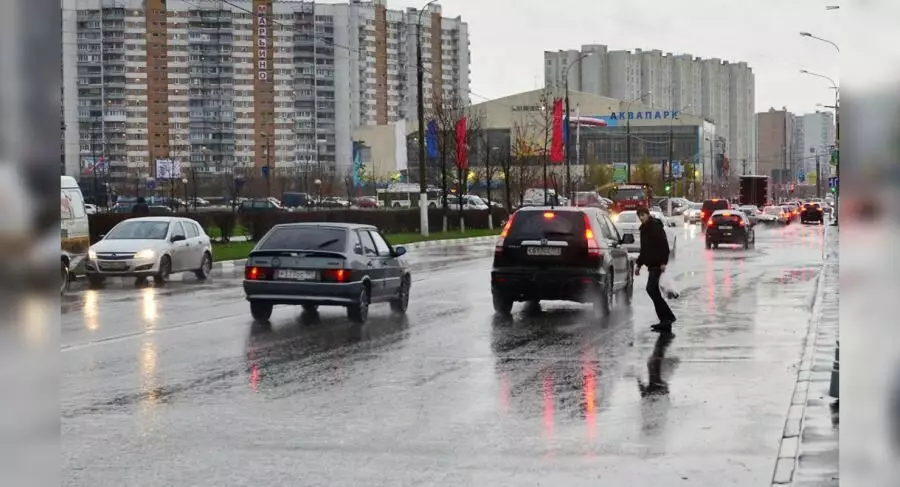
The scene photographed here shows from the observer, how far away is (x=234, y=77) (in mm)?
138000

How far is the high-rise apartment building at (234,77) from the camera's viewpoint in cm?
12788

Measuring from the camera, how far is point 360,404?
10.7 m

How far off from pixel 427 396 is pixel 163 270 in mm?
17981

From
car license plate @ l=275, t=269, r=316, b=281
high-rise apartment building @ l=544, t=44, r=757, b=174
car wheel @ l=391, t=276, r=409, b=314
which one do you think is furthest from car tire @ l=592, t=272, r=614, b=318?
high-rise apartment building @ l=544, t=44, r=757, b=174

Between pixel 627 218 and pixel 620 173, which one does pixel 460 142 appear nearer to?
pixel 627 218

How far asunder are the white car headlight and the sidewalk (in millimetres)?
15987

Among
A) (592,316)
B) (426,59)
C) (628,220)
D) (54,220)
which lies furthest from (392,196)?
(54,220)

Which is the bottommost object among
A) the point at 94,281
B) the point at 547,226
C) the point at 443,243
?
the point at 94,281

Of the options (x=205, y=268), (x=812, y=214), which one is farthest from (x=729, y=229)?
(x=812, y=214)

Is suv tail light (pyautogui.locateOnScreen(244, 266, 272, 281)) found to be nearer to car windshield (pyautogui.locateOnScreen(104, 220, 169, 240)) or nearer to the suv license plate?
the suv license plate

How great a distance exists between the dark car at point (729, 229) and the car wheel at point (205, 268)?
71.8 ft

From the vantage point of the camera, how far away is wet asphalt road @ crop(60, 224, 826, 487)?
8008 mm

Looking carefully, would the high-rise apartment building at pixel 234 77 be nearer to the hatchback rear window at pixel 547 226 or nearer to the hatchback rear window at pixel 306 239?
the hatchback rear window at pixel 306 239

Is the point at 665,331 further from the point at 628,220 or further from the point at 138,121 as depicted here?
the point at 138,121
